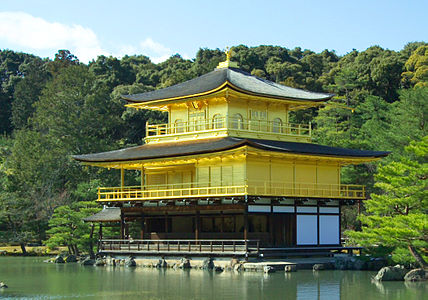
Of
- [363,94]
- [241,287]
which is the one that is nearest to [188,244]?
[241,287]

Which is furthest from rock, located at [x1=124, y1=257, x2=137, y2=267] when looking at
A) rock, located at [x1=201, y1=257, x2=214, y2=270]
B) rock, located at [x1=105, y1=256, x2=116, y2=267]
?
rock, located at [x1=201, y1=257, x2=214, y2=270]

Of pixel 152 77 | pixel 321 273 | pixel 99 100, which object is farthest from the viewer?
pixel 152 77

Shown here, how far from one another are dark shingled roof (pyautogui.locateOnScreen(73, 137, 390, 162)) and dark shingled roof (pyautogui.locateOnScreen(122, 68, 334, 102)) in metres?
2.90

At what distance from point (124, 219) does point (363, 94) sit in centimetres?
3583

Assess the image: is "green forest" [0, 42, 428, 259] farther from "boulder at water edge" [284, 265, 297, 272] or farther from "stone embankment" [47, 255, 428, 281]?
"boulder at water edge" [284, 265, 297, 272]

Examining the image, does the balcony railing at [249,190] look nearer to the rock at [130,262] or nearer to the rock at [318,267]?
the rock at [130,262]

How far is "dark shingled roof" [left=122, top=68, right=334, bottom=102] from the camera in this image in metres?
44.0

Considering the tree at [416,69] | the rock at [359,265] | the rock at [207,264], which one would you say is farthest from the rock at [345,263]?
the tree at [416,69]

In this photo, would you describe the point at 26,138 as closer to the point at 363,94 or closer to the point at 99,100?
the point at 99,100

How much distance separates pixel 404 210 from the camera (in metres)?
33.4

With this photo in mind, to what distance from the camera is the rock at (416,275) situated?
101ft

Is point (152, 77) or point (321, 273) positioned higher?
point (152, 77)

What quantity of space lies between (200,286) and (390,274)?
8076mm

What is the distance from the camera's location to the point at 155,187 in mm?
46375
